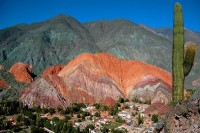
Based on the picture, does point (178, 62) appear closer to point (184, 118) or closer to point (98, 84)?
point (184, 118)

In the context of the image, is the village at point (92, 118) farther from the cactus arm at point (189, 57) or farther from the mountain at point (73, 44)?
the mountain at point (73, 44)

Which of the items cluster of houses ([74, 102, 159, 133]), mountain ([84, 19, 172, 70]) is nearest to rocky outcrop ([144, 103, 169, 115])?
cluster of houses ([74, 102, 159, 133])

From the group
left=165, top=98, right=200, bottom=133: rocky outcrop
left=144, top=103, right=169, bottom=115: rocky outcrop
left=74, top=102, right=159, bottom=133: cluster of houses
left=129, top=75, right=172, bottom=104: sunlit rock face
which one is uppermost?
left=129, top=75, right=172, bottom=104: sunlit rock face

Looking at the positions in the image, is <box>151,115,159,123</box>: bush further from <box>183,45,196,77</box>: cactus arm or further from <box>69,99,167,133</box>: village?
<box>183,45,196,77</box>: cactus arm

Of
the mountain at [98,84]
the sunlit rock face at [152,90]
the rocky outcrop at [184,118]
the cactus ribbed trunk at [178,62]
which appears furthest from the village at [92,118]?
the rocky outcrop at [184,118]

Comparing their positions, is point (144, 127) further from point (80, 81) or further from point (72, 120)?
point (80, 81)

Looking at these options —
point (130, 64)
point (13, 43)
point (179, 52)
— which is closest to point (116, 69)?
point (130, 64)
